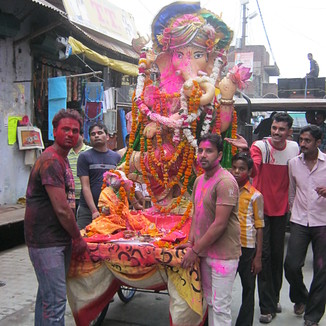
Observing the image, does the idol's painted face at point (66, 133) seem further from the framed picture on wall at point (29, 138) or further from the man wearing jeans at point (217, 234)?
the framed picture on wall at point (29, 138)

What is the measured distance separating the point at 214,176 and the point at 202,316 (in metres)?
0.91

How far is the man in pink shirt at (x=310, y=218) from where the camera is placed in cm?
350

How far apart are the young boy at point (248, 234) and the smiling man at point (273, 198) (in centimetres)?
41

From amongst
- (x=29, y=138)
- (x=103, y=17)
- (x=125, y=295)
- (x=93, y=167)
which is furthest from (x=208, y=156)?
(x=103, y=17)

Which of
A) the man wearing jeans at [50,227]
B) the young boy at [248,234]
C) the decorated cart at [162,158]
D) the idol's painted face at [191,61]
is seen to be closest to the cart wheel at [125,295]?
the decorated cart at [162,158]

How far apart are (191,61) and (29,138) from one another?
4.38m

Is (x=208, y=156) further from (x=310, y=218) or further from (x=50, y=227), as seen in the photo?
(x=310, y=218)

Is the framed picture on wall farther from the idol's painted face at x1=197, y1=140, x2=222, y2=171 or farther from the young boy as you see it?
the idol's painted face at x1=197, y1=140, x2=222, y2=171

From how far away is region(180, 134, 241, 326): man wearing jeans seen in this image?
2.61 metres

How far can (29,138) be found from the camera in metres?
7.39

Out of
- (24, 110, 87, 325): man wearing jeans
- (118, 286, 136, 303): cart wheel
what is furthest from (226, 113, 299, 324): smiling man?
(24, 110, 87, 325): man wearing jeans

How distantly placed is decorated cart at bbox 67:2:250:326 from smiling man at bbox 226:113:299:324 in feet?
1.14

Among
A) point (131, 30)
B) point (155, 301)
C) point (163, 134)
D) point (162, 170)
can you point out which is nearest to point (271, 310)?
point (155, 301)

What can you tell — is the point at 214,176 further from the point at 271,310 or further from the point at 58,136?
the point at 271,310
